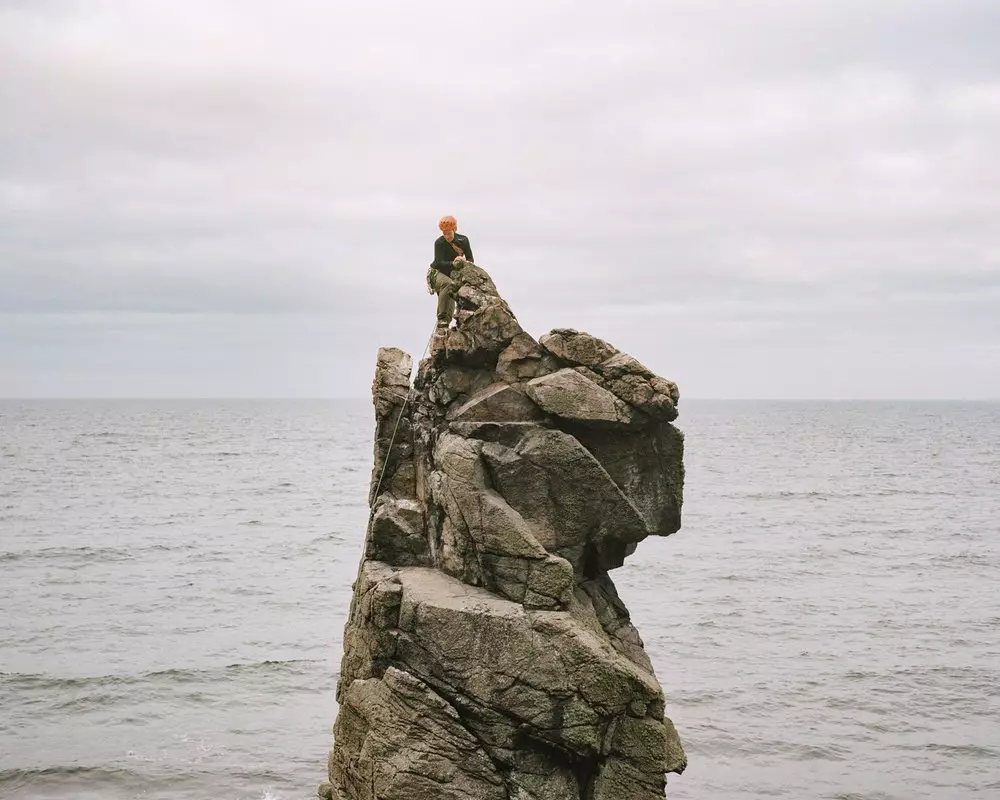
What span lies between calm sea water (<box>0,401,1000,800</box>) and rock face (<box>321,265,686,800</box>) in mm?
10431

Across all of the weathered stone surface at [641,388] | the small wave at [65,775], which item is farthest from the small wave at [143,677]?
the weathered stone surface at [641,388]

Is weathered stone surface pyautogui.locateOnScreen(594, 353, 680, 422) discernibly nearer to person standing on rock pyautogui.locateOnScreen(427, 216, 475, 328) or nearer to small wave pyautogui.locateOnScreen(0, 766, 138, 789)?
person standing on rock pyautogui.locateOnScreen(427, 216, 475, 328)

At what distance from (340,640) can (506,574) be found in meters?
24.7

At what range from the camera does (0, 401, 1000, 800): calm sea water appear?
2903 centimetres

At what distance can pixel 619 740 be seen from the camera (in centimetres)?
1744

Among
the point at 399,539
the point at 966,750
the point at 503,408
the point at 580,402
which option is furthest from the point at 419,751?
the point at 966,750

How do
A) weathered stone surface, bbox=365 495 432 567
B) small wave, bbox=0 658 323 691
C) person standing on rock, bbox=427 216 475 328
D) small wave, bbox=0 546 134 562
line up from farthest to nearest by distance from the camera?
1. small wave, bbox=0 546 134 562
2. small wave, bbox=0 658 323 691
3. person standing on rock, bbox=427 216 475 328
4. weathered stone surface, bbox=365 495 432 567

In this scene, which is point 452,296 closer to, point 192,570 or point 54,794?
point 54,794

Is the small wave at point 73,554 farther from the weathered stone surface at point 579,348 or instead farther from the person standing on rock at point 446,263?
the weathered stone surface at point 579,348

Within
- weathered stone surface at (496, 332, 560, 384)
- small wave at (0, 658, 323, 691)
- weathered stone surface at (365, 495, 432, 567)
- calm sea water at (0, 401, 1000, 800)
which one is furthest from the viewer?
small wave at (0, 658, 323, 691)

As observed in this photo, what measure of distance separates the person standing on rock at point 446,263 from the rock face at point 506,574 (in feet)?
3.21

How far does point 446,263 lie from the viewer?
2156 centimetres

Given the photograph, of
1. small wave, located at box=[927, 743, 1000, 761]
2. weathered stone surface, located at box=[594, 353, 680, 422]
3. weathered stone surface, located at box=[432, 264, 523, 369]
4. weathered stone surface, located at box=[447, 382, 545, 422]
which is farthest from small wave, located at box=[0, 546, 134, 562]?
weathered stone surface, located at box=[594, 353, 680, 422]

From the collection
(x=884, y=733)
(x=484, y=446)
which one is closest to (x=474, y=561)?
(x=484, y=446)
